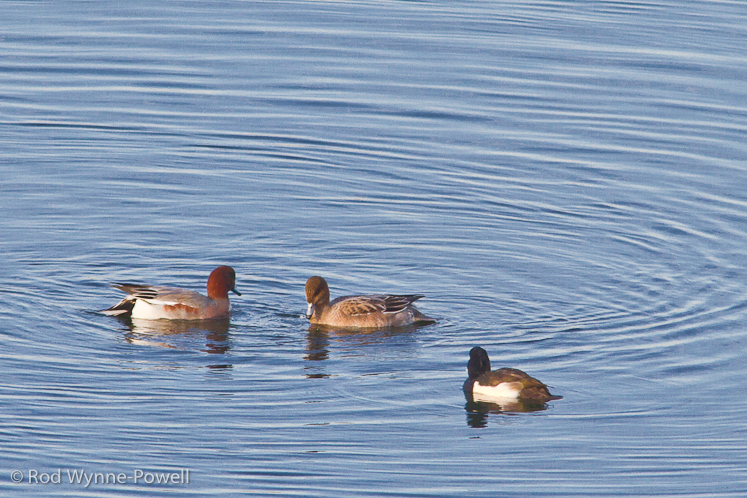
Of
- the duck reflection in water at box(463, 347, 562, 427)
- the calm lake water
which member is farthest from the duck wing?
the duck reflection in water at box(463, 347, 562, 427)

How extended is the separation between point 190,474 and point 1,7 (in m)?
21.3

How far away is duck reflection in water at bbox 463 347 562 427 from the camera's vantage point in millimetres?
12539

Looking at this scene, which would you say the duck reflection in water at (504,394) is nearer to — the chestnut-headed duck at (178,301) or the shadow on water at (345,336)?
the shadow on water at (345,336)

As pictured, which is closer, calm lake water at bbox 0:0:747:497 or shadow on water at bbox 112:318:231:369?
calm lake water at bbox 0:0:747:497

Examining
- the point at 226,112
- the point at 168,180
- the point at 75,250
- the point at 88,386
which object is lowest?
the point at 88,386

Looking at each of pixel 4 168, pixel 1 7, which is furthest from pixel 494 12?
pixel 4 168

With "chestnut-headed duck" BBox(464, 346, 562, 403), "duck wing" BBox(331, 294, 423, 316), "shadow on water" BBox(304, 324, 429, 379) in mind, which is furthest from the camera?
"duck wing" BBox(331, 294, 423, 316)

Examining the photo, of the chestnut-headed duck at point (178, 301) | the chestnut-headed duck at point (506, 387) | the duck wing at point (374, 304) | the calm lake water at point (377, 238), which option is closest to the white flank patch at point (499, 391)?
the chestnut-headed duck at point (506, 387)

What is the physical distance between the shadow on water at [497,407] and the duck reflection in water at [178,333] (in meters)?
2.96

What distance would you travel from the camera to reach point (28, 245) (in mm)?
16719

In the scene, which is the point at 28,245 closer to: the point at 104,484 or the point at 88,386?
the point at 88,386

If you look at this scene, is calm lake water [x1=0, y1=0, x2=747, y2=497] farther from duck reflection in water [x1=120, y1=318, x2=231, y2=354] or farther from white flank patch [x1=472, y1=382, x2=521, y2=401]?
white flank patch [x1=472, y1=382, x2=521, y2=401]

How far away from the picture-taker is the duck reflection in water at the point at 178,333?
14234 mm

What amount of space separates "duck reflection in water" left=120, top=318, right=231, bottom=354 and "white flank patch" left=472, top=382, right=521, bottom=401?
2.95 metres
